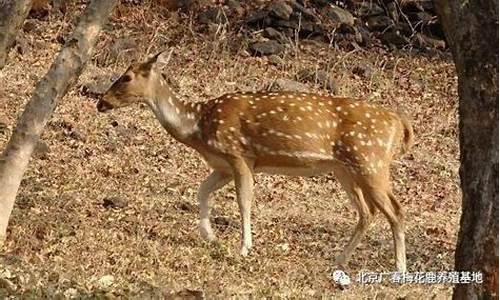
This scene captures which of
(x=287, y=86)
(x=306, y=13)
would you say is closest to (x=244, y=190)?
(x=287, y=86)

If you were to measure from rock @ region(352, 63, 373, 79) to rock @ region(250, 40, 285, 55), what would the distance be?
48.8 inches

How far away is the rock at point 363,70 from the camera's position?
17.1 m

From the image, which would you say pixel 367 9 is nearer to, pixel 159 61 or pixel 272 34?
pixel 272 34

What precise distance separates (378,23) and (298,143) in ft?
32.9

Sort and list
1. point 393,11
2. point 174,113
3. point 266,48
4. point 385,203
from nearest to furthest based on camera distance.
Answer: point 385,203 → point 174,113 → point 266,48 → point 393,11

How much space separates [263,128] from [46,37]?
7.78 metres

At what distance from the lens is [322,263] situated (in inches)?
387

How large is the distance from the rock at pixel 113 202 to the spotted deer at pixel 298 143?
93 centimetres

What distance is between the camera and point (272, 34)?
18438 millimetres

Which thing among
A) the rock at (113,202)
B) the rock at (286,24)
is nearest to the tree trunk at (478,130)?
the rock at (113,202)

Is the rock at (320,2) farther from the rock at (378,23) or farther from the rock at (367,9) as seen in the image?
the rock at (378,23)

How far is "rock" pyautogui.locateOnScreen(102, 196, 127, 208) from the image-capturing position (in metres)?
10.8

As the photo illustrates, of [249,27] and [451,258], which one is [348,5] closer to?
[249,27]

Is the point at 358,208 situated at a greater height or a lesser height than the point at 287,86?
greater
